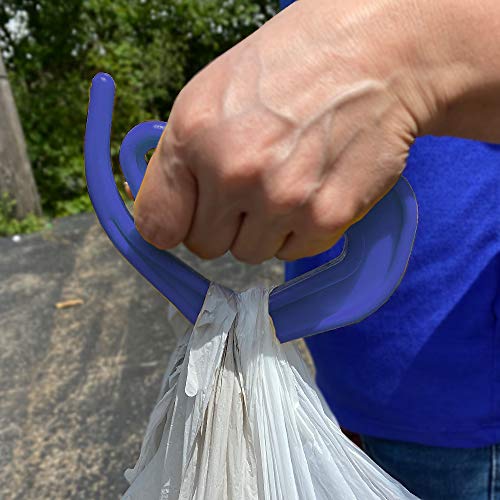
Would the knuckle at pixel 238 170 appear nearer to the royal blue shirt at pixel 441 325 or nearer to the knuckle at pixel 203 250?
the knuckle at pixel 203 250

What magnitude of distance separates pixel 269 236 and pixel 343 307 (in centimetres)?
13

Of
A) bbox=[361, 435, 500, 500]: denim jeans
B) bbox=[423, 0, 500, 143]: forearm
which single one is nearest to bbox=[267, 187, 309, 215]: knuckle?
bbox=[423, 0, 500, 143]: forearm

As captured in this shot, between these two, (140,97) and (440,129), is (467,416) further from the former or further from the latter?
(140,97)

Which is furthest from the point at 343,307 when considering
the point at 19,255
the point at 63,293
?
the point at 19,255

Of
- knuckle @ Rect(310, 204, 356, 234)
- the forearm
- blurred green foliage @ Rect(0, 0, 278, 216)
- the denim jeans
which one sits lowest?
the denim jeans

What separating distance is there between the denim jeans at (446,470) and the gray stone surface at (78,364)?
1006 mm

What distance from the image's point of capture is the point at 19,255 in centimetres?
304

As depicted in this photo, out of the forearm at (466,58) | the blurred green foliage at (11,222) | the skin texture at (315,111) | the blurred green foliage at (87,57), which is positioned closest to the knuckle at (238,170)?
the skin texture at (315,111)

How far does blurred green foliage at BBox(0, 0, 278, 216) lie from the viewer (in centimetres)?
429

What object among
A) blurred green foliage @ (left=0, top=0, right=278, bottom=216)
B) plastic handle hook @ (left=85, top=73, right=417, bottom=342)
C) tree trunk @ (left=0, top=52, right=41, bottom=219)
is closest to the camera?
plastic handle hook @ (left=85, top=73, right=417, bottom=342)

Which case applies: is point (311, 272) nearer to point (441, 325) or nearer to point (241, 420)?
point (241, 420)

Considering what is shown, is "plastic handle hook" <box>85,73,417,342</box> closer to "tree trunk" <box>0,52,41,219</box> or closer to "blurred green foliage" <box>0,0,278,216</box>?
"tree trunk" <box>0,52,41,219</box>

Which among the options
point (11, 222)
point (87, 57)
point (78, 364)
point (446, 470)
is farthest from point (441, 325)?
point (87, 57)

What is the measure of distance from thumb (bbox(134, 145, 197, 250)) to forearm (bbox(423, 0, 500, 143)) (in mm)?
182
